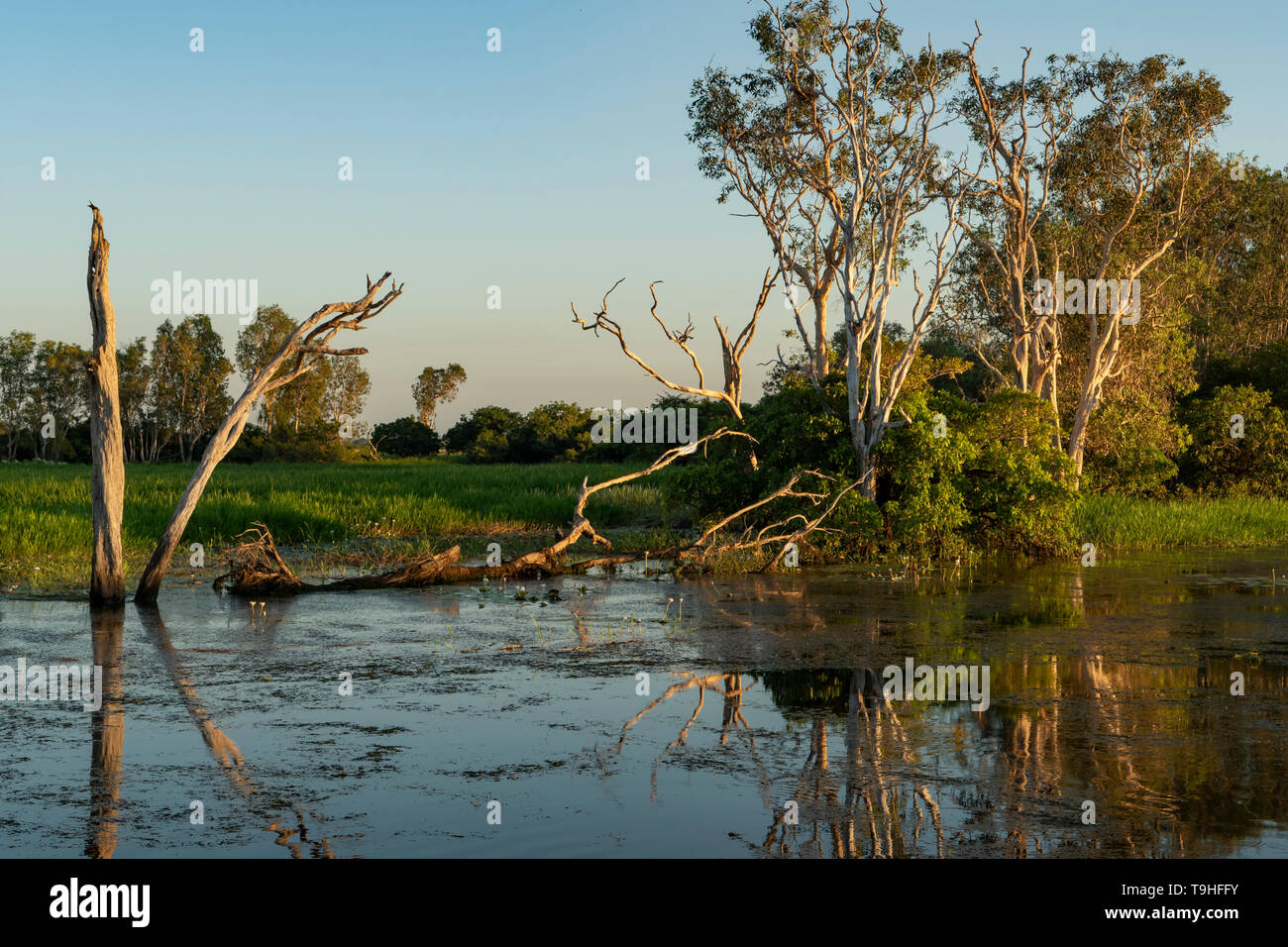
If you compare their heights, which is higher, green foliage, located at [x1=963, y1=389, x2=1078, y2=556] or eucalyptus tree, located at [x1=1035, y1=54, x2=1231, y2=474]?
eucalyptus tree, located at [x1=1035, y1=54, x2=1231, y2=474]

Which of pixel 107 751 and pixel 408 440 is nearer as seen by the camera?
pixel 107 751

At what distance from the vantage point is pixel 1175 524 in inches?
963

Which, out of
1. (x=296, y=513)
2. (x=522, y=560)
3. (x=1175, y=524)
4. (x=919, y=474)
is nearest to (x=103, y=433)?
(x=522, y=560)

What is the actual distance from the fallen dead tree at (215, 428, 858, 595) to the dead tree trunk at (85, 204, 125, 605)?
1584 mm

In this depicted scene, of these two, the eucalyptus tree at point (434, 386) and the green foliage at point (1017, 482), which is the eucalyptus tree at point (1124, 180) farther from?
the eucalyptus tree at point (434, 386)

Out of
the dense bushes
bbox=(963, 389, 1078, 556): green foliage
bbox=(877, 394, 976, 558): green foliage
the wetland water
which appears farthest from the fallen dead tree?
bbox=(963, 389, 1078, 556): green foliage

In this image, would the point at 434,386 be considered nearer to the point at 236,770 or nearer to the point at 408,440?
the point at 408,440

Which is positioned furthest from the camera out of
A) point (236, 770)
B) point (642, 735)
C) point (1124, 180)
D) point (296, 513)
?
point (1124, 180)

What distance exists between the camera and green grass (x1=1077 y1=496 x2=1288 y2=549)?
23.6 meters

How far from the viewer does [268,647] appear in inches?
432

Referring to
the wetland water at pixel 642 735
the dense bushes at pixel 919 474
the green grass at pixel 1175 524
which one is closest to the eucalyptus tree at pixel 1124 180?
the green grass at pixel 1175 524

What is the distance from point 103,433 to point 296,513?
28.4ft

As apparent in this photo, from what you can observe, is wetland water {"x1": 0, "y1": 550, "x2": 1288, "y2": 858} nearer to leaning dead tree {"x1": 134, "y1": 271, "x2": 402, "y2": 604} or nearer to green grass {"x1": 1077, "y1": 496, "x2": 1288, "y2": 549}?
leaning dead tree {"x1": 134, "y1": 271, "x2": 402, "y2": 604}
